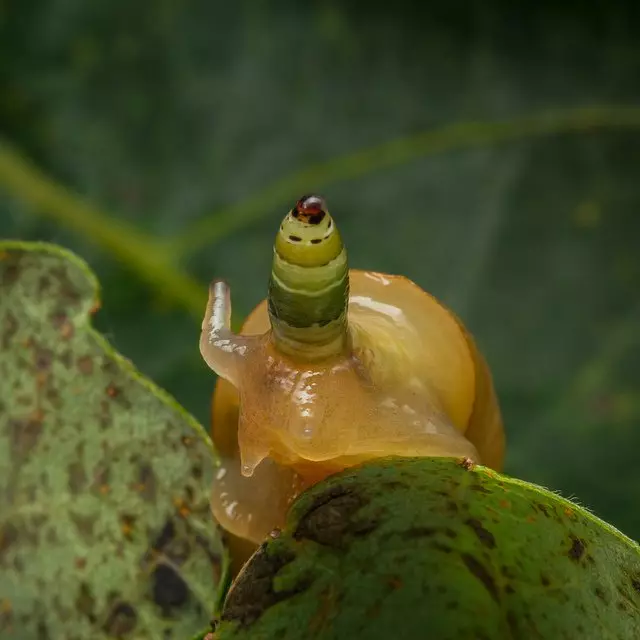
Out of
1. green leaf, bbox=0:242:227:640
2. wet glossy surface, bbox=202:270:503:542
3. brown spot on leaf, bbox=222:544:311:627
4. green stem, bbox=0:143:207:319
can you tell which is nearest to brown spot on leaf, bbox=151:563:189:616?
green leaf, bbox=0:242:227:640

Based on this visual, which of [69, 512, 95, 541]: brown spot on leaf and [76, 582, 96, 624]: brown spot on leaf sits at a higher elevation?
[69, 512, 95, 541]: brown spot on leaf

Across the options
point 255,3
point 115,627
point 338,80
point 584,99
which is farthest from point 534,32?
point 115,627

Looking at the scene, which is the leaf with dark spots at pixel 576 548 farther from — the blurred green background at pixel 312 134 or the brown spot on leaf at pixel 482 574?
the blurred green background at pixel 312 134

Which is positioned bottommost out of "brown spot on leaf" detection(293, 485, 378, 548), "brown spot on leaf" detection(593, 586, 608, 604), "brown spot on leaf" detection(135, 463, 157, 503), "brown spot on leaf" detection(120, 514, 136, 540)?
"brown spot on leaf" detection(120, 514, 136, 540)

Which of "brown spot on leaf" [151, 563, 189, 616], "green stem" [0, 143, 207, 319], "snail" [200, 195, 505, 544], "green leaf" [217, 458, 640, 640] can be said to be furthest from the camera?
"green stem" [0, 143, 207, 319]

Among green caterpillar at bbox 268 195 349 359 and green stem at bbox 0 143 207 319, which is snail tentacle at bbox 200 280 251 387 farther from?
green stem at bbox 0 143 207 319

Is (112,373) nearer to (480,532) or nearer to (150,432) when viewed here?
(150,432)

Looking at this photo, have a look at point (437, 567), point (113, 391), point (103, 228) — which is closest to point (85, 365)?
point (113, 391)

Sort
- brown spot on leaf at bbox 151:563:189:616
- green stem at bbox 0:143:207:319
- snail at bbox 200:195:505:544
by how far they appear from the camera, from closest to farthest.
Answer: snail at bbox 200:195:505:544 < brown spot on leaf at bbox 151:563:189:616 < green stem at bbox 0:143:207:319

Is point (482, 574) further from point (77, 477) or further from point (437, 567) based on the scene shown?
point (77, 477)

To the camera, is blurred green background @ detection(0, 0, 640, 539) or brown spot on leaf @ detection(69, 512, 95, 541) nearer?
brown spot on leaf @ detection(69, 512, 95, 541)
